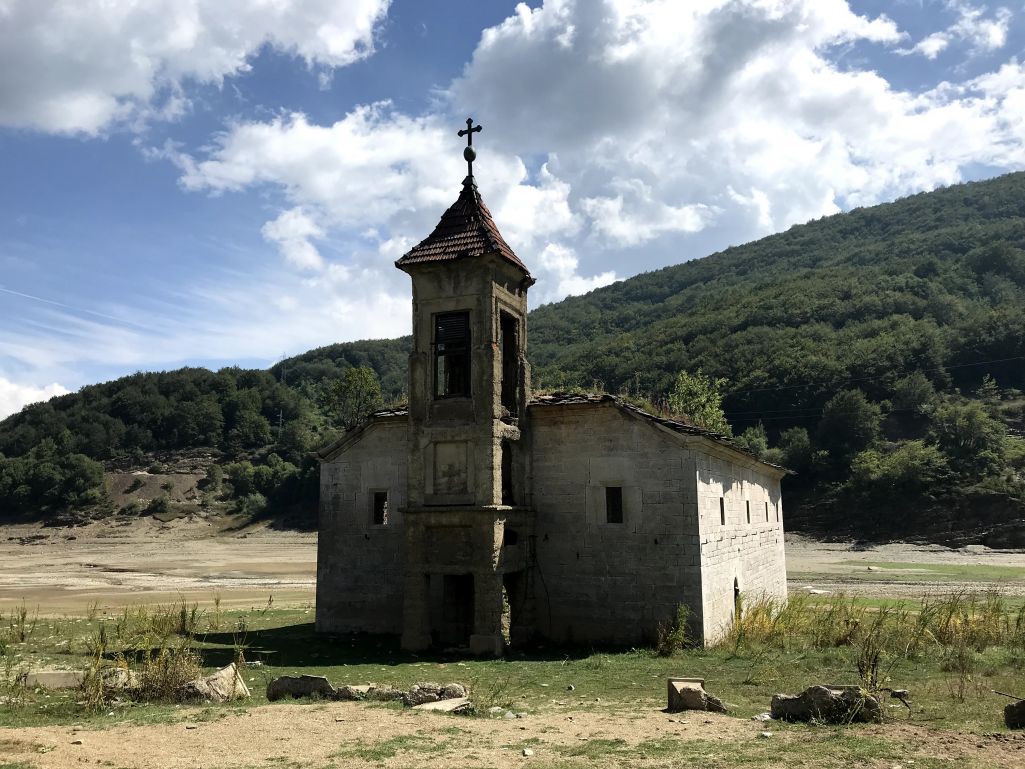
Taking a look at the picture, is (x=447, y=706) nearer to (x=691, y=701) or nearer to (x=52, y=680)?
(x=691, y=701)

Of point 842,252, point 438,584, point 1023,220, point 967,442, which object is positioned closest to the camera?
point 438,584

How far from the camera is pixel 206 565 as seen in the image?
183 feet

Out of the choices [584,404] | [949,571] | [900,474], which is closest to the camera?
[584,404]

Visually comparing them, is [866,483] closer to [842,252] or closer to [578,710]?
[578,710]

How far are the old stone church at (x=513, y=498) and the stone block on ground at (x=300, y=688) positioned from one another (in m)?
5.63

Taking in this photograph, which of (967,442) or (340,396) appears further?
(340,396)

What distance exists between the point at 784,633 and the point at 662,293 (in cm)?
15458

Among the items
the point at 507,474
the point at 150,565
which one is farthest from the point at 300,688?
the point at 150,565

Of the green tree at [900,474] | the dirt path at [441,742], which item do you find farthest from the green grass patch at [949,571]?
the dirt path at [441,742]

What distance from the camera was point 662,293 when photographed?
169m

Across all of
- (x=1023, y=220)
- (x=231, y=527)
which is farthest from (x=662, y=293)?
(x=231, y=527)

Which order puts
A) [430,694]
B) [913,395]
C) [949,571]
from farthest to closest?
[913,395] < [949,571] < [430,694]

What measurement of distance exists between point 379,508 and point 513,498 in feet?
14.8

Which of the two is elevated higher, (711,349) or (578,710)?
(711,349)
